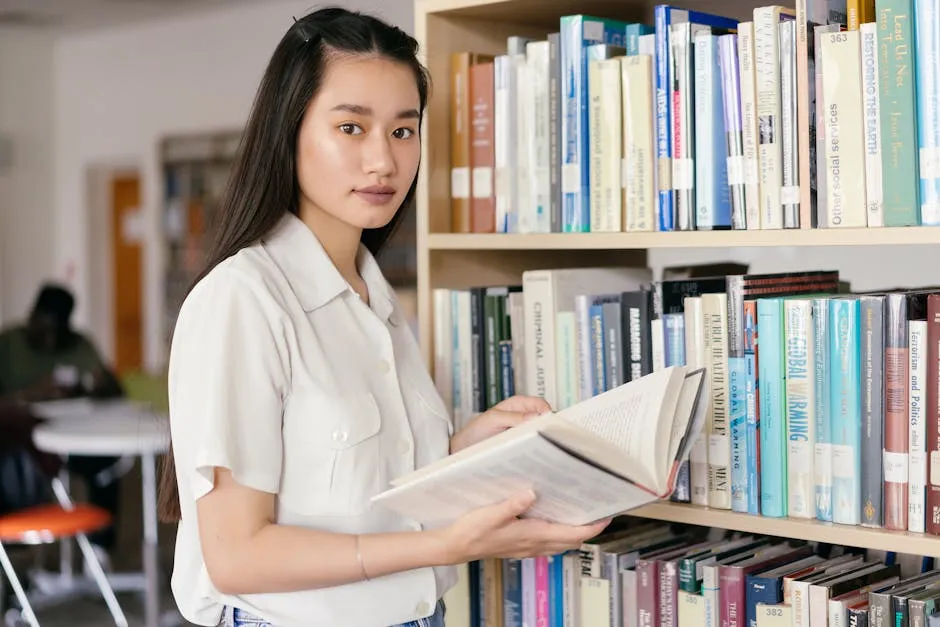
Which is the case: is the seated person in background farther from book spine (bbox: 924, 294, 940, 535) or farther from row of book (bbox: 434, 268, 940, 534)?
book spine (bbox: 924, 294, 940, 535)

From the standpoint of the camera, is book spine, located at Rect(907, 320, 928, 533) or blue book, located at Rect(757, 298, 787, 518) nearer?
book spine, located at Rect(907, 320, 928, 533)

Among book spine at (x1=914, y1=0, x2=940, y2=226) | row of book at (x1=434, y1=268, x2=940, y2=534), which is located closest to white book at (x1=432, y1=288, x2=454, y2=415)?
row of book at (x1=434, y1=268, x2=940, y2=534)

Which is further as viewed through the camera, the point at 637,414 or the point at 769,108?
the point at 769,108

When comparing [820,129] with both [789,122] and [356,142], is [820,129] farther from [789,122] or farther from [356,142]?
[356,142]

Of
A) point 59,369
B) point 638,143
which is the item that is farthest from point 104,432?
point 638,143

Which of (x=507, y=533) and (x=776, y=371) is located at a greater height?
(x=776, y=371)

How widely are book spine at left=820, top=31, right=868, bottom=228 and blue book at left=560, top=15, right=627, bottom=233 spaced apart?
0.39 m

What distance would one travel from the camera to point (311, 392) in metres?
1.44

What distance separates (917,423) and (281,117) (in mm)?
886

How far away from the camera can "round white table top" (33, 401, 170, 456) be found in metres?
4.01

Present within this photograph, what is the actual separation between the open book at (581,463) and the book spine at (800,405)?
0.18m

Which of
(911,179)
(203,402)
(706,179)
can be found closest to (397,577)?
(203,402)

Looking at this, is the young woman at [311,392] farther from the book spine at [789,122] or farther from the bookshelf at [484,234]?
the book spine at [789,122]

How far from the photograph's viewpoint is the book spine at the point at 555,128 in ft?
5.92
